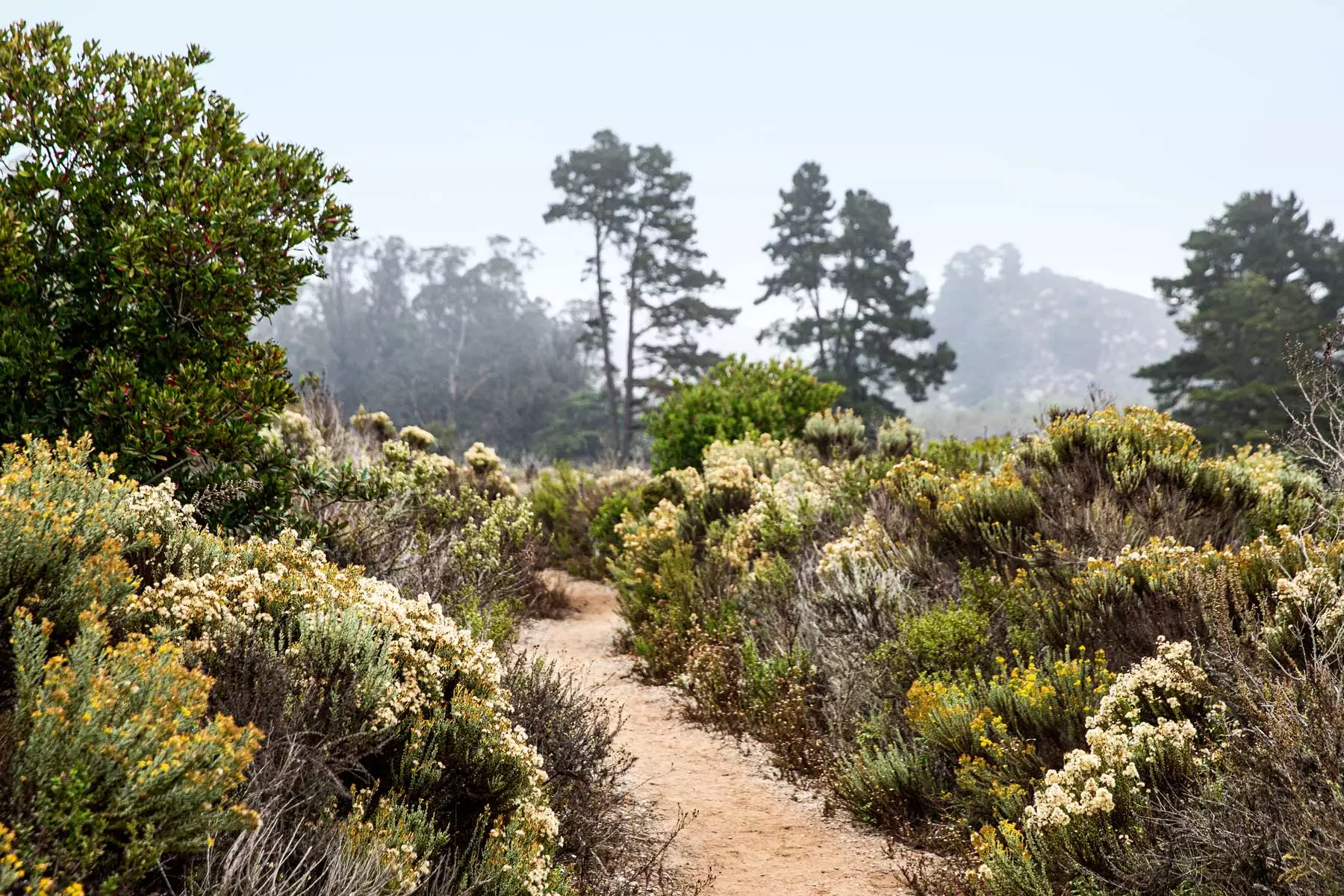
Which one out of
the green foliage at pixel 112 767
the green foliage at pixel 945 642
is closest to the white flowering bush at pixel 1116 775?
the green foliage at pixel 945 642

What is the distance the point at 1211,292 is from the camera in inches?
1299

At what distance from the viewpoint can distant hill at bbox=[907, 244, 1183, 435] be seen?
474ft

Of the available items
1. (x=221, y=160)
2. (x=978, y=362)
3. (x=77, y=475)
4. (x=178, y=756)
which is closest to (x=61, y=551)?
(x=77, y=475)

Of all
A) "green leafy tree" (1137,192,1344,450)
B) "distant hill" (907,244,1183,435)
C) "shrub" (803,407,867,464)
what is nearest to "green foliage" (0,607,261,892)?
"shrub" (803,407,867,464)

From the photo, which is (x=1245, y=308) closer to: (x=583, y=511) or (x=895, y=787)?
(x=583, y=511)

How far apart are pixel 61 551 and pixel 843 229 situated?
40969 mm

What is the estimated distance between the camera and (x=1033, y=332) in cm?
15150

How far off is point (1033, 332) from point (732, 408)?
154 m

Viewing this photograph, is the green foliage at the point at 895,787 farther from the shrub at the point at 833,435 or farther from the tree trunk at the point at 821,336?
the tree trunk at the point at 821,336

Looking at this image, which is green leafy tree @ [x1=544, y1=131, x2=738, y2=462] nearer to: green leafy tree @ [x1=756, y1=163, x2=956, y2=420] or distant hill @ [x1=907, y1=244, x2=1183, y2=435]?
green leafy tree @ [x1=756, y1=163, x2=956, y2=420]

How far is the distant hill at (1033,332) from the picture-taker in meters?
144

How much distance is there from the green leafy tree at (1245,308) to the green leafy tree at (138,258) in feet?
99.7

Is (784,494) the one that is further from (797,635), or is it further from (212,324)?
(212,324)

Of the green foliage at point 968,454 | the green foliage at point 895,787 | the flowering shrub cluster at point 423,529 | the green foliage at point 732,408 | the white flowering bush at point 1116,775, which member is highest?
the green foliage at point 732,408
